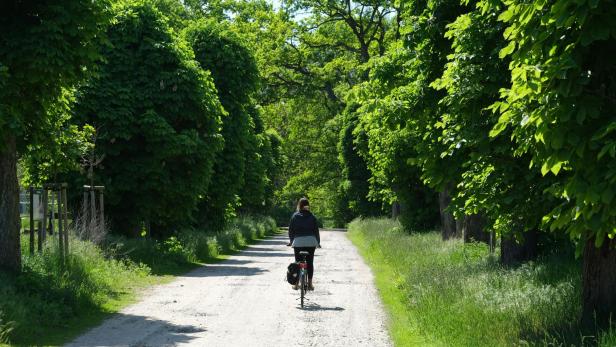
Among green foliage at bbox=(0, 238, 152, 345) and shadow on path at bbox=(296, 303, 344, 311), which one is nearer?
green foliage at bbox=(0, 238, 152, 345)

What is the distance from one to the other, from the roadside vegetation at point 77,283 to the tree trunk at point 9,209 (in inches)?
14.7

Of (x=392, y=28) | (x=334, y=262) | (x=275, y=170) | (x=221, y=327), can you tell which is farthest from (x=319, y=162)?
(x=221, y=327)

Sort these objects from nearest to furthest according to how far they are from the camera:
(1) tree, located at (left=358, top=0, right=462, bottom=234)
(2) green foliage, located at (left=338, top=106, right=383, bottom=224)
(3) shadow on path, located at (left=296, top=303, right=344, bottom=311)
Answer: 1. (1) tree, located at (left=358, top=0, right=462, bottom=234)
2. (3) shadow on path, located at (left=296, top=303, right=344, bottom=311)
3. (2) green foliage, located at (left=338, top=106, right=383, bottom=224)

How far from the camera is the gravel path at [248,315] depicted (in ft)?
38.4

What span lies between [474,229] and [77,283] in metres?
12.2

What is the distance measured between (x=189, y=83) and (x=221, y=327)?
13.8m

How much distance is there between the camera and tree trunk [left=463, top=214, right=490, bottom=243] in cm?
2364

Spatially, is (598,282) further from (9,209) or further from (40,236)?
(40,236)

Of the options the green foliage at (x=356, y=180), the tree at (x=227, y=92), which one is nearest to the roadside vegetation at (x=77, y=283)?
the tree at (x=227, y=92)

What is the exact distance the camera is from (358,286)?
19.5 metres

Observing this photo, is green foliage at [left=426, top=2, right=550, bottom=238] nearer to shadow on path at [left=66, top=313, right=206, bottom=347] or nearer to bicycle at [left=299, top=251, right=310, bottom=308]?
bicycle at [left=299, top=251, right=310, bottom=308]

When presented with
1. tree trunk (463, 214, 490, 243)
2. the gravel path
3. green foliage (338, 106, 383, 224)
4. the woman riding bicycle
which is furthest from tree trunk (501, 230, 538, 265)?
green foliage (338, 106, 383, 224)

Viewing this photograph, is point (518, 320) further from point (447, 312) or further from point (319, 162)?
point (319, 162)

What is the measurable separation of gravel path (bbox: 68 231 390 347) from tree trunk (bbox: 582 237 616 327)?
2.82m
